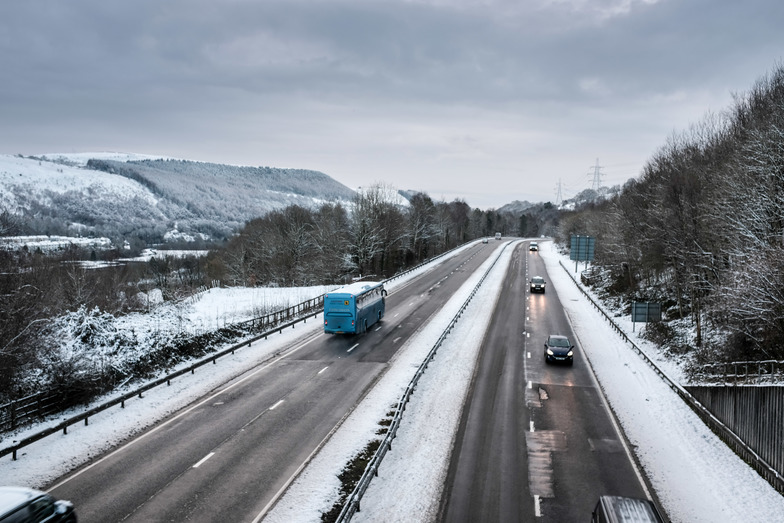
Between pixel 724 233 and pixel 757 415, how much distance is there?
1469 cm

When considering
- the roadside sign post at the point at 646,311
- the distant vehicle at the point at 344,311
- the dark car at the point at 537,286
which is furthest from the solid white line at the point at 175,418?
the dark car at the point at 537,286

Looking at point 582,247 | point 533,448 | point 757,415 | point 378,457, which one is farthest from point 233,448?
point 582,247

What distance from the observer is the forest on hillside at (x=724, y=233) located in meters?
20.7

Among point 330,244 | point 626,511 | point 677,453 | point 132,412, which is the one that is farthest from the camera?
point 330,244

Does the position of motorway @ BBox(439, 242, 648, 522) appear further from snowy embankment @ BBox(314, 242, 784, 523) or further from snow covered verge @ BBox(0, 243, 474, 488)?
snow covered verge @ BBox(0, 243, 474, 488)

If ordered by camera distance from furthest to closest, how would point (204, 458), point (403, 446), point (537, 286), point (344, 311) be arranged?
point (537, 286), point (344, 311), point (403, 446), point (204, 458)

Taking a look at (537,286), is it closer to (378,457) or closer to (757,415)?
(757,415)

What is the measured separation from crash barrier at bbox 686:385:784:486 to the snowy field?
907 millimetres

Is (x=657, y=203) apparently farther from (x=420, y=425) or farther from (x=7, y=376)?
(x=7, y=376)

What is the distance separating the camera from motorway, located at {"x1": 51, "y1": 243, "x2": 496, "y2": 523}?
46.3ft

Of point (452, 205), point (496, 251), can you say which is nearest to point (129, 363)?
point (496, 251)

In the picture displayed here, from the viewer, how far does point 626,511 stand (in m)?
11.1

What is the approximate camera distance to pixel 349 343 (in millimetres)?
34688

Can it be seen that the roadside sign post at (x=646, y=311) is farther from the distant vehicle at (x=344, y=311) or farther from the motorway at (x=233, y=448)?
the distant vehicle at (x=344, y=311)
